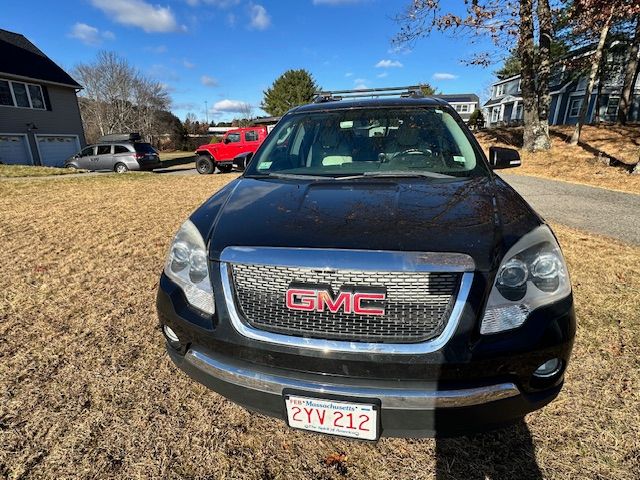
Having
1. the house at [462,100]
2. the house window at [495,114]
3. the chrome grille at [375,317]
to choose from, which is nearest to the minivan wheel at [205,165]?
the house at [462,100]

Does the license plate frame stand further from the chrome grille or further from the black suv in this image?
the chrome grille

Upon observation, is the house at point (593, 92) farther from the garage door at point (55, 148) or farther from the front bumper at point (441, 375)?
the garage door at point (55, 148)

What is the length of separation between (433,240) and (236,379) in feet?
3.31

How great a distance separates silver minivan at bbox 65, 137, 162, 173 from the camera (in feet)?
59.8

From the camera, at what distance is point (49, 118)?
22.3 meters

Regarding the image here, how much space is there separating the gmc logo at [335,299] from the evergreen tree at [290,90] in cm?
5482

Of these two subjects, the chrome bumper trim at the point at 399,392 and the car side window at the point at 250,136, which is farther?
the car side window at the point at 250,136

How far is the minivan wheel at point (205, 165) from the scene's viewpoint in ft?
58.7

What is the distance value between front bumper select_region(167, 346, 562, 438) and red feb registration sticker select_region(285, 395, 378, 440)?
0.11 ft

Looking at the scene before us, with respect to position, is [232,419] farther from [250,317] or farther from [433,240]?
[433,240]

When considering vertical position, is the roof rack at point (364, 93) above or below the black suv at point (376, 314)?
above

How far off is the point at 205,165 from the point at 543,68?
14.7 metres

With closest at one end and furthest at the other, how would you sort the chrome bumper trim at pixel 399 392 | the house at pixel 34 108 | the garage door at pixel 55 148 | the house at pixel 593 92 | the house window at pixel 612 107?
the chrome bumper trim at pixel 399 392, the house at pixel 34 108, the garage door at pixel 55 148, the house at pixel 593 92, the house window at pixel 612 107

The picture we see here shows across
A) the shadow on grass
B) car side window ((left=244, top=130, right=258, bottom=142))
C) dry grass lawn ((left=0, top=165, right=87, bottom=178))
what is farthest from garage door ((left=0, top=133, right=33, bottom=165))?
the shadow on grass
